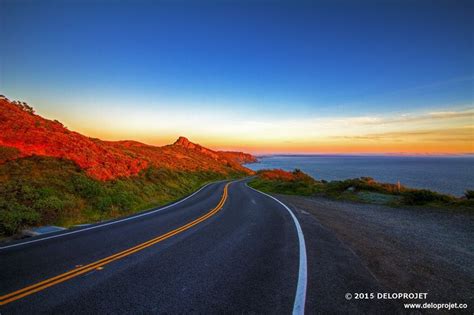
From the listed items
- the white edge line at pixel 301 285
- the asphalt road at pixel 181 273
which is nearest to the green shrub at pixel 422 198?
the asphalt road at pixel 181 273

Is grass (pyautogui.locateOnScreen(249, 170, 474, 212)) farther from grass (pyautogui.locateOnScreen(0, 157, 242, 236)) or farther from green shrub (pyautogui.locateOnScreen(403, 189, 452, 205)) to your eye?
grass (pyautogui.locateOnScreen(0, 157, 242, 236))

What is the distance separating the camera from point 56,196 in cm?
1147

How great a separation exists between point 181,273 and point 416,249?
23.7 feet

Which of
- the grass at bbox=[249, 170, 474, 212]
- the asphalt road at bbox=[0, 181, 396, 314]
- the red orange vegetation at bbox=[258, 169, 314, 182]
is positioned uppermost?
the asphalt road at bbox=[0, 181, 396, 314]

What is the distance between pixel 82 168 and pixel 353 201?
834 inches

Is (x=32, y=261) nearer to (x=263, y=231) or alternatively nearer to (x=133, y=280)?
(x=133, y=280)

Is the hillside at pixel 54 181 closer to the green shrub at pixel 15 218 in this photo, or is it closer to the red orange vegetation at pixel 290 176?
the green shrub at pixel 15 218

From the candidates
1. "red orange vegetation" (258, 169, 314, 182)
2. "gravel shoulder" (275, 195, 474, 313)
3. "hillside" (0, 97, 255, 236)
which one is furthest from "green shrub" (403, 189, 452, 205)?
"red orange vegetation" (258, 169, 314, 182)

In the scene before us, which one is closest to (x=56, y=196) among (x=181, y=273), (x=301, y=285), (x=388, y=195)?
(x=181, y=273)

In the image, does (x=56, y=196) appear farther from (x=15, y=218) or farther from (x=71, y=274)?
(x=71, y=274)

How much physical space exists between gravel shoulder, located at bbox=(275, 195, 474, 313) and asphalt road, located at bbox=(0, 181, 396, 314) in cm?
65

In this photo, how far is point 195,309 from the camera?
3654mm

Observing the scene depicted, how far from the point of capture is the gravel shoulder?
467 cm

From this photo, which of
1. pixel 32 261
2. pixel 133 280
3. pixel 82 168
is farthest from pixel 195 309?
pixel 82 168
